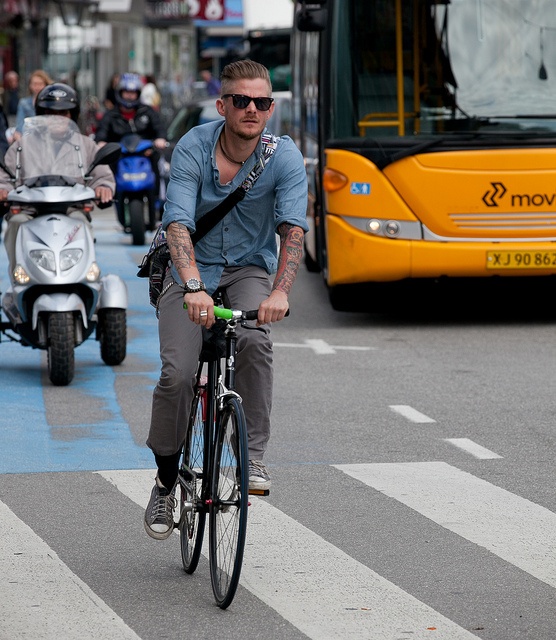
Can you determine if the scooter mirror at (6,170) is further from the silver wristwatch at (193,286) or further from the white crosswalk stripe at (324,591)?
the silver wristwatch at (193,286)

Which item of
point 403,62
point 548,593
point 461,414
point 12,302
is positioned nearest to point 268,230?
point 548,593

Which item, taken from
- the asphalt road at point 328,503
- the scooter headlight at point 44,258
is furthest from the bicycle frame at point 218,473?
the scooter headlight at point 44,258

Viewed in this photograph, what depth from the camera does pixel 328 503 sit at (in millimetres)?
6859

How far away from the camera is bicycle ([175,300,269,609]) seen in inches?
204

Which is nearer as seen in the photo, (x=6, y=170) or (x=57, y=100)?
(x=6, y=170)

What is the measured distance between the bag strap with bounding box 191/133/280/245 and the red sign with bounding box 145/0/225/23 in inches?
1687

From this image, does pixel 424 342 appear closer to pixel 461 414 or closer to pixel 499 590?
pixel 461 414

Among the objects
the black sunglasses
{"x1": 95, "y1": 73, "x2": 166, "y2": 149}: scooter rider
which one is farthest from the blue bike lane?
{"x1": 95, "y1": 73, "x2": 166, "y2": 149}: scooter rider

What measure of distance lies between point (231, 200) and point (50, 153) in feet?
15.6

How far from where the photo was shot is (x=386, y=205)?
12.4 meters

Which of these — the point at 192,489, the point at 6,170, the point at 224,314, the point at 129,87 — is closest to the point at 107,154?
the point at 6,170

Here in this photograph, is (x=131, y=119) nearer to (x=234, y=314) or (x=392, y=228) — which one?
(x=392, y=228)

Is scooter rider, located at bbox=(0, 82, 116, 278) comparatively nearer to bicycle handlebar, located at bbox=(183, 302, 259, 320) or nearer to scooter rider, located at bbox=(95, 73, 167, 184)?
bicycle handlebar, located at bbox=(183, 302, 259, 320)

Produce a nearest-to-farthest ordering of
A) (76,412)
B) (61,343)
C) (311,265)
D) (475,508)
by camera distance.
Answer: (475,508)
(76,412)
(61,343)
(311,265)
